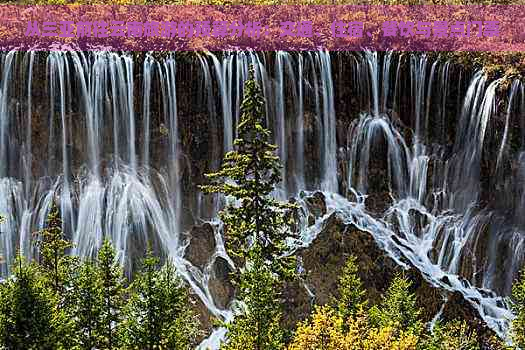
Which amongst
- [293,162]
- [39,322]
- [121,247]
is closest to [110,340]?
[39,322]

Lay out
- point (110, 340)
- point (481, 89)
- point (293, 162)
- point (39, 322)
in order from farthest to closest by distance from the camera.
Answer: point (293, 162) → point (481, 89) → point (110, 340) → point (39, 322)

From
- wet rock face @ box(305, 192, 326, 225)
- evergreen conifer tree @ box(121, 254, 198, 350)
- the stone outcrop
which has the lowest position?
the stone outcrop

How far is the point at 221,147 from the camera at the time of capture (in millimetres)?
29516

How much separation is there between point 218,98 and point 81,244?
312 inches

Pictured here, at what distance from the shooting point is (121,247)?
28.6 meters

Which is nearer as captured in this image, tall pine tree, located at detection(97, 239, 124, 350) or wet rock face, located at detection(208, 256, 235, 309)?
tall pine tree, located at detection(97, 239, 124, 350)

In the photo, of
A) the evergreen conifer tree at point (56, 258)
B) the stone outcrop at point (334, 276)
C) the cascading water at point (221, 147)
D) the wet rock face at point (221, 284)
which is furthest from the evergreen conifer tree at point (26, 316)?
the wet rock face at point (221, 284)

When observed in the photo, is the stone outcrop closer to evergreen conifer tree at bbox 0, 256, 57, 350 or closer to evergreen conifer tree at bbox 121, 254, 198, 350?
Answer: evergreen conifer tree at bbox 121, 254, 198, 350

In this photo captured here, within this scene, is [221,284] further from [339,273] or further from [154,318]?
[154,318]

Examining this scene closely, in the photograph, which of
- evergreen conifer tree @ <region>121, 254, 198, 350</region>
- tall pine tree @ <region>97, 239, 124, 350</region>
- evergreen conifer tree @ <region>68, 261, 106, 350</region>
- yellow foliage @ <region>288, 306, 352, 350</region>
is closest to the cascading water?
tall pine tree @ <region>97, 239, 124, 350</region>

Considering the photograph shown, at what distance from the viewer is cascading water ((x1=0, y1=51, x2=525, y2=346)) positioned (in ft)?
93.1

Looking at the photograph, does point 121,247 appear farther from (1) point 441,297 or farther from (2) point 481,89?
(2) point 481,89

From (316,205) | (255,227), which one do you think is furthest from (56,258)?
(316,205)

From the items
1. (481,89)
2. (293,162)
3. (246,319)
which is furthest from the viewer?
(293,162)
